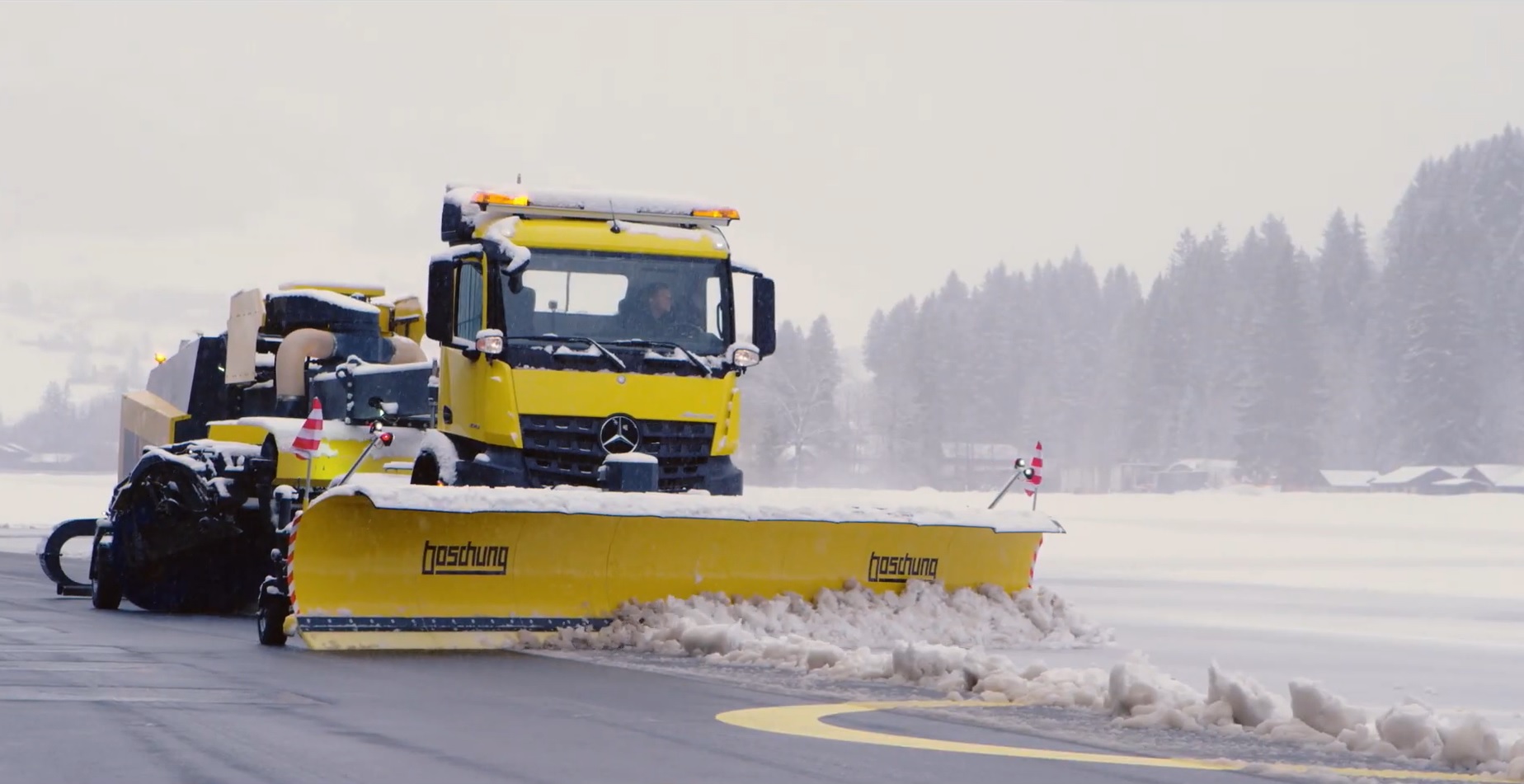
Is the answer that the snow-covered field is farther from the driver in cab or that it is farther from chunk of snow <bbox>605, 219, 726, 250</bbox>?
chunk of snow <bbox>605, 219, 726, 250</bbox>

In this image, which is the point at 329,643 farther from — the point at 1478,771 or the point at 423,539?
the point at 1478,771

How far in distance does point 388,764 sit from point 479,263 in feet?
23.0

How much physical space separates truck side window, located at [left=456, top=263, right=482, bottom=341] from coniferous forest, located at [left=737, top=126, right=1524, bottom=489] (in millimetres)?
81508

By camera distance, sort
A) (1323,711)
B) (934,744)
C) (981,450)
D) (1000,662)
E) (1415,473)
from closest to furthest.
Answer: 1. (934,744)
2. (1323,711)
3. (1000,662)
4. (1415,473)
5. (981,450)

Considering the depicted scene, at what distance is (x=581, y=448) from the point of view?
13.4m

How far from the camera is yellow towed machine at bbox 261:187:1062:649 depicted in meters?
12.0

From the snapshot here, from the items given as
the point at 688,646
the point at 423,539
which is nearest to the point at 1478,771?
the point at 688,646

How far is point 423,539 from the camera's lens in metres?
12.1

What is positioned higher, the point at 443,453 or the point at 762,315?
the point at 762,315

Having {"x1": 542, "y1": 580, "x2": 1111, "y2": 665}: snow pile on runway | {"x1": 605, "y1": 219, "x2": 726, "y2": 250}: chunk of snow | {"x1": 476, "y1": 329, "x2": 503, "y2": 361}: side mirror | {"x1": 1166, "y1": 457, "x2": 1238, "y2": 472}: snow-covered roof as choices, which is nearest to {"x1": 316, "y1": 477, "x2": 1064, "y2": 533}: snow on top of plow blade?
{"x1": 542, "y1": 580, "x2": 1111, "y2": 665}: snow pile on runway

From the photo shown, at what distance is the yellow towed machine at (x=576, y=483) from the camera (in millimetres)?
11984

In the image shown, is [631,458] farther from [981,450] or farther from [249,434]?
[981,450]

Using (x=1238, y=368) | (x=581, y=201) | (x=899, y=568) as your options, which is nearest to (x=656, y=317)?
(x=581, y=201)

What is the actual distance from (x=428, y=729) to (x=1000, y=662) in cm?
337
